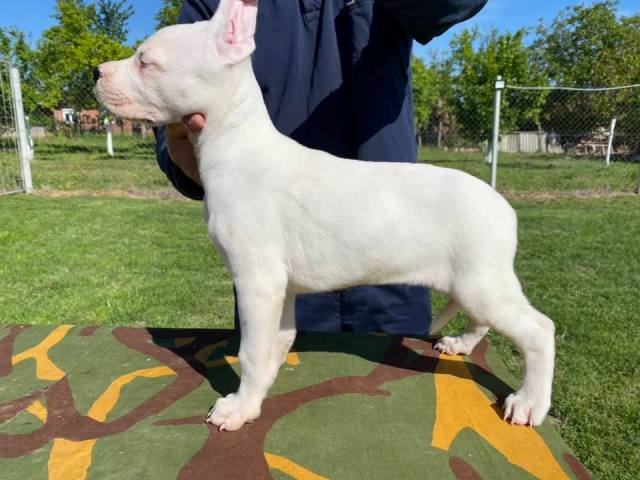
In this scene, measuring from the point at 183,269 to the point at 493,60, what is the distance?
1668 centimetres

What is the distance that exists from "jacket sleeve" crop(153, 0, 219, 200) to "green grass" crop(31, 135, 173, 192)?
31.1ft

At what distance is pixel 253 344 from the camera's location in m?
1.80

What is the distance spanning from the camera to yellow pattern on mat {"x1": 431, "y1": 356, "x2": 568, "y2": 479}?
169cm

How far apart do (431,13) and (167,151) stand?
1288 millimetres

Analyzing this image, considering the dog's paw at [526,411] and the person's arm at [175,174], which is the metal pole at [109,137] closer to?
the person's arm at [175,174]

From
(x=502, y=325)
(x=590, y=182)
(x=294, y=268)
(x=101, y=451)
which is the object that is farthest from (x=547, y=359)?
(x=590, y=182)

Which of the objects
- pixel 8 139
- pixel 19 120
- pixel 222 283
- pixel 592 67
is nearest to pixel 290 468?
pixel 222 283

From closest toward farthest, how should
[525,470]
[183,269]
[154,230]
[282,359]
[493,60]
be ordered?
1. [525,470]
2. [282,359]
3. [183,269]
4. [154,230]
5. [493,60]

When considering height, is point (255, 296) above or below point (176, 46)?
below

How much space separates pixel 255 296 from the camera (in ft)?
5.82

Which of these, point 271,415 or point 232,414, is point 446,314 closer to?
point 271,415

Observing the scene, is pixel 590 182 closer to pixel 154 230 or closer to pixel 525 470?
pixel 154 230

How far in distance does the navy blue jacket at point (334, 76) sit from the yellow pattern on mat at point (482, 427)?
111cm

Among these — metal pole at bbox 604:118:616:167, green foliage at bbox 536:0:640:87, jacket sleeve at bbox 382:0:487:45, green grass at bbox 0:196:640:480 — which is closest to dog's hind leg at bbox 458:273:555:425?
jacket sleeve at bbox 382:0:487:45
